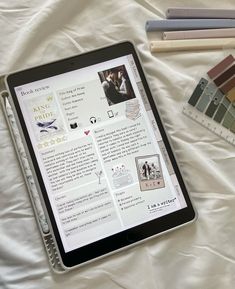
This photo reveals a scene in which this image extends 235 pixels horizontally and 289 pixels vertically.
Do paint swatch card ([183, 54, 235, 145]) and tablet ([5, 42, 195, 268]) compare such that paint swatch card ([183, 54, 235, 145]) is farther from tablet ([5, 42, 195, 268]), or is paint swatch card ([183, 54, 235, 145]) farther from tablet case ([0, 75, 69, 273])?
tablet case ([0, 75, 69, 273])

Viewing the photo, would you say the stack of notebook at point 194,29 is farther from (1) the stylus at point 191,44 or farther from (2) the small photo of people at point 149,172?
(2) the small photo of people at point 149,172

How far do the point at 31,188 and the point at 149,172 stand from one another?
0.15 metres

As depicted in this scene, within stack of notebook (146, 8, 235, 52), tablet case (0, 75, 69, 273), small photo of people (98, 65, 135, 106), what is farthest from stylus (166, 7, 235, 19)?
tablet case (0, 75, 69, 273)

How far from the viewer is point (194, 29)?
67cm

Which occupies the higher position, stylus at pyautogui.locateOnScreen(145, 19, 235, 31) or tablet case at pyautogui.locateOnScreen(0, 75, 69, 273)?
stylus at pyautogui.locateOnScreen(145, 19, 235, 31)

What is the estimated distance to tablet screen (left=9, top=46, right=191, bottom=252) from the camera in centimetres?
60

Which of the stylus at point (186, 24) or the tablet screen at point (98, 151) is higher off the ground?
the stylus at point (186, 24)

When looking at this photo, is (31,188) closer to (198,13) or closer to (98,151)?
(98,151)

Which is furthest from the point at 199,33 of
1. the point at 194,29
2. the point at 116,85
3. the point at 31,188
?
the point at 31,188

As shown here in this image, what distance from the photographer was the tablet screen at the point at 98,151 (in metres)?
0.60

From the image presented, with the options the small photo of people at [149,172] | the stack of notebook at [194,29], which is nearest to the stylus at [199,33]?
the stack of notebook at [194,29]

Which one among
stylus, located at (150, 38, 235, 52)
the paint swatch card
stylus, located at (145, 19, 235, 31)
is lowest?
the paint swatch card

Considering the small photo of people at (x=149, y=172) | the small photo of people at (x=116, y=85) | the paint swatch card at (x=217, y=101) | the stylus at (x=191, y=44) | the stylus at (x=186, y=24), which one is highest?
the stylus at (x=186, y=24)

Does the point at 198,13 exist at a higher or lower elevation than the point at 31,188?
higher
